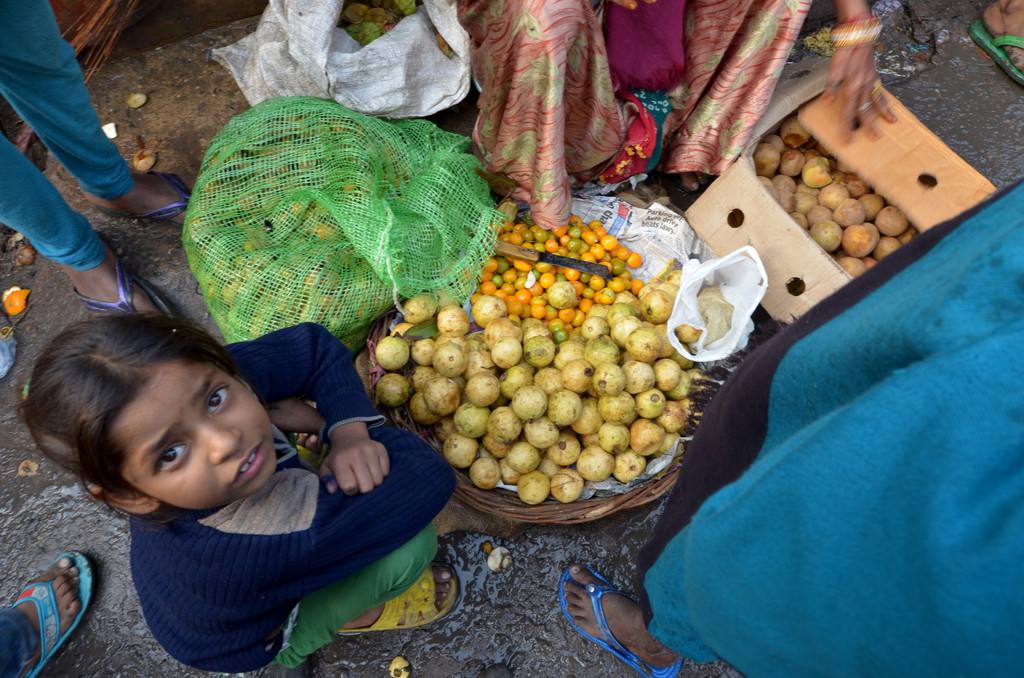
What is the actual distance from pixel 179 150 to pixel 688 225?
2877 mm

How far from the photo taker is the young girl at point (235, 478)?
51.9 inches

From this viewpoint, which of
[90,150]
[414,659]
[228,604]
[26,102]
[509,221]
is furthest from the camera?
[509,221]

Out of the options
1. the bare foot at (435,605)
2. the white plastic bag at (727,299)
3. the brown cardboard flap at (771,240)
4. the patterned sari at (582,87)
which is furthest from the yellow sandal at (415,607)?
the brown cardboard flap at (771,240)

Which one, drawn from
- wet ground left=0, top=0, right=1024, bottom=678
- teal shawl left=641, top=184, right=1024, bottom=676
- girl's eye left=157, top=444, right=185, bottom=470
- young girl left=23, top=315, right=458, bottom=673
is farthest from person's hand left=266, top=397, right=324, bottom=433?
teal shawl left=641, top=184, right=1024, bottom=676

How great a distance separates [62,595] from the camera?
7.93 feet

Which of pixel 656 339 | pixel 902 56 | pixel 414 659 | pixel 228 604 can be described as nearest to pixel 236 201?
pixel 228 604

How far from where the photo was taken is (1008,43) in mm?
3596

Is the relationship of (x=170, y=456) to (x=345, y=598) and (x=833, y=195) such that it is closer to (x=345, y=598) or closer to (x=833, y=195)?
(x=345, y=598)

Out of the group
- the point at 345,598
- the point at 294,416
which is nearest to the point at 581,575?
the point at 345,598

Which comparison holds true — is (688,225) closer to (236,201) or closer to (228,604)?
(236,201)

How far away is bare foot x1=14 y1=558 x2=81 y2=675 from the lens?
234cm

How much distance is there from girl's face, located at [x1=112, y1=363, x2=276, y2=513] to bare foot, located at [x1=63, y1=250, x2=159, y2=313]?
158 centimetres

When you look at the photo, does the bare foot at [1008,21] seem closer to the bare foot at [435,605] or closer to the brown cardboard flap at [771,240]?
the brown cardboard flap at [771,240]

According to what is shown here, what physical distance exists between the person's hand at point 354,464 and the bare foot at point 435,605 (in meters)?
0.77
